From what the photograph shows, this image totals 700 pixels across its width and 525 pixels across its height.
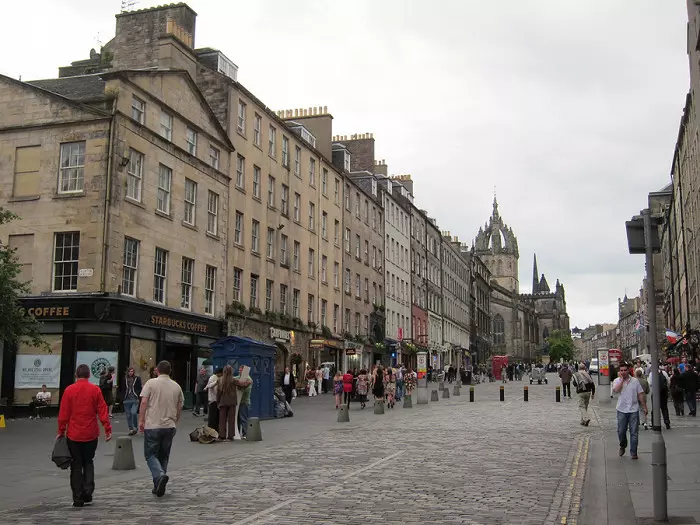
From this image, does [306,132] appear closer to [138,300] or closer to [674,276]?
[138,300]

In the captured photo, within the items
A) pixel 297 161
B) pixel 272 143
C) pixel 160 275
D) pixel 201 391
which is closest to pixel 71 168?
pixel 160 275

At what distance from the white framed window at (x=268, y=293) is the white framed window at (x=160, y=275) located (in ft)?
30.9

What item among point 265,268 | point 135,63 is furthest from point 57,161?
point 265,268

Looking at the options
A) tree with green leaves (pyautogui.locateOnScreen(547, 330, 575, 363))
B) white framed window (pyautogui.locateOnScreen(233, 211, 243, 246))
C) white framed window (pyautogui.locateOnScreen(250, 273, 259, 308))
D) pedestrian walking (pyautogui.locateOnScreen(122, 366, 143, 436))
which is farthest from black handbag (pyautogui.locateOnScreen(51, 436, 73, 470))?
tree with green leaves (pyautogui.locateOnScreen(547, 330, 575, 363))

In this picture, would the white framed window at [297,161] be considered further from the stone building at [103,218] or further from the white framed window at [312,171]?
the stone building at [103,218]

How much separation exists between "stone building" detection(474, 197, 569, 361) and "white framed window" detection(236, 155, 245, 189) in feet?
337

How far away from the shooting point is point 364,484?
11188mm

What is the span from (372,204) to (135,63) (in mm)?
27045

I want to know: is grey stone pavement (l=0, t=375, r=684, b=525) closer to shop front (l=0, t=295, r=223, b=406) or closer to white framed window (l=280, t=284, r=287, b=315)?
shop front (l=0, t=295, r=223, b=406)

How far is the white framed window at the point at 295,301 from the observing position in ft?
141

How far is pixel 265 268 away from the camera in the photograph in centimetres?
3962

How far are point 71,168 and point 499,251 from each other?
155m

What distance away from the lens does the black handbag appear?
934 centimetres

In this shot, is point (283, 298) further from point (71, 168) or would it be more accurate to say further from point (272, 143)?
point (71, 168)
